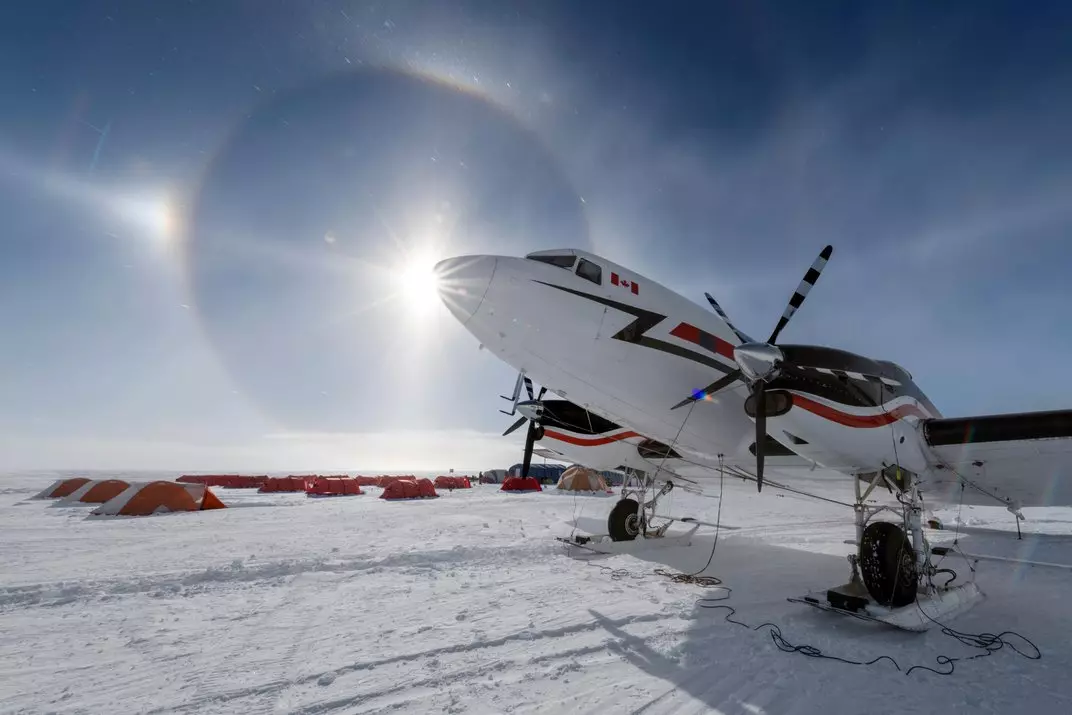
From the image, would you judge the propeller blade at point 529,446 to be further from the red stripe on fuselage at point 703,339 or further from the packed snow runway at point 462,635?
the red stripe on fuselage at point 703,339

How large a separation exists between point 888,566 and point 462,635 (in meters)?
6.79

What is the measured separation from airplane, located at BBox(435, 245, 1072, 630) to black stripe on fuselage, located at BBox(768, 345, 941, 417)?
22 mm

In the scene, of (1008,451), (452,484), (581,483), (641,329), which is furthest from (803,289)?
(452,484)

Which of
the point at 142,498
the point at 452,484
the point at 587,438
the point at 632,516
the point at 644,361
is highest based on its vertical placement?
the point at 644,361

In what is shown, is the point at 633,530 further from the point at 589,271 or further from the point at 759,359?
the point at 589,271

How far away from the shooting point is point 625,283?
29.0 ft

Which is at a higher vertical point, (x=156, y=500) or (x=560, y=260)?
(x=560, y=260)

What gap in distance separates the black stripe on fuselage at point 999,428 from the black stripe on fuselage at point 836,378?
109 centimetres

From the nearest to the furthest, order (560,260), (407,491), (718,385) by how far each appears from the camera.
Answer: (718,385) < (560,260) < (407,491)

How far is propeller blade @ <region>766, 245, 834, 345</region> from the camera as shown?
7629mm

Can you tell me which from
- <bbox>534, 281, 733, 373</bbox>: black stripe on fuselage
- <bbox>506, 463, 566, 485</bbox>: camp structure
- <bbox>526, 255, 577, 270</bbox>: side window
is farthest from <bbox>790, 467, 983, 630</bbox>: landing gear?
<bbox>506, 463, 566, 485</bbox>: camp structure

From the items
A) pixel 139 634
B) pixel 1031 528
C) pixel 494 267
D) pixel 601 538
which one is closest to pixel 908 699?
pixel 494 267

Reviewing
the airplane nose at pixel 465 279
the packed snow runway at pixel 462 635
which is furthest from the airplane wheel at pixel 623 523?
the airplane nose at pixel 465 279

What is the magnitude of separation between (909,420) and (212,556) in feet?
47.7
